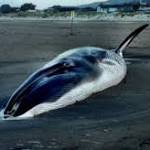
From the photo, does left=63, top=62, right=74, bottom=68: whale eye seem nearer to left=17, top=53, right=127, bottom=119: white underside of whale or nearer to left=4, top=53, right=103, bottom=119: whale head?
left=4, top=53, right=103, bottom=119: whale head

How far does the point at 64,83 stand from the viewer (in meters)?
12.9

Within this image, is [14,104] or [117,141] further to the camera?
[14,104]

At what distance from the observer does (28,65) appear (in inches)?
843

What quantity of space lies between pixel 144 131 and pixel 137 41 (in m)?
25.1

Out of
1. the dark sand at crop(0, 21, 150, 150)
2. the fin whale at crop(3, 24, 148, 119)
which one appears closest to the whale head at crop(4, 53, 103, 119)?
the fin whale at crop(3, 24, 148, 119)

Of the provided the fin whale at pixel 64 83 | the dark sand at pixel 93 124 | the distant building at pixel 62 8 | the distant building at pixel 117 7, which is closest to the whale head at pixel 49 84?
the fin whale at pixel 64 83

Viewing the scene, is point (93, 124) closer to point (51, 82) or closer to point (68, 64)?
point (51, 82)

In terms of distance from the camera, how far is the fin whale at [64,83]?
12117 mm

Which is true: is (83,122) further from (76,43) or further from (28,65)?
(76,43)

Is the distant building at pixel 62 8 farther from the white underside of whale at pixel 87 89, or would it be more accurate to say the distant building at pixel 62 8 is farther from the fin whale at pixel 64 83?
the fin whale at pixel 64 83

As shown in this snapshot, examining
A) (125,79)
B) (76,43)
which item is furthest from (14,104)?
(76,43)

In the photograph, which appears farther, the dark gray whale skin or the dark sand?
the dark gray whale skin

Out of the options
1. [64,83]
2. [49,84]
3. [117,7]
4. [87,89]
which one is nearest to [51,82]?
[49,84]

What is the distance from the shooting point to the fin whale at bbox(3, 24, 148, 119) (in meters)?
12.1
